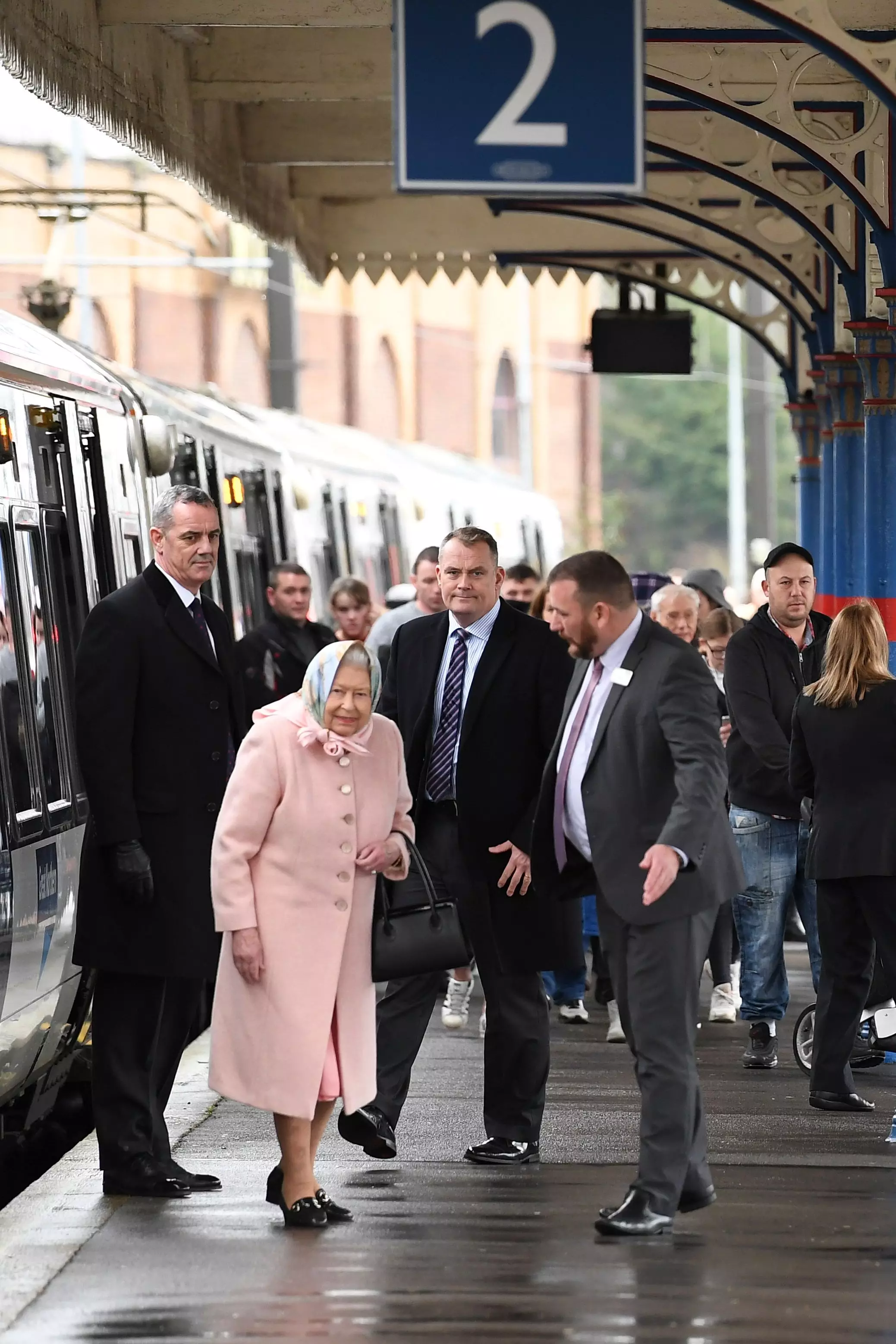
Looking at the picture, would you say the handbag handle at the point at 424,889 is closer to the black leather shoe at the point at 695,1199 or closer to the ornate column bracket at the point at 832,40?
the black leather shoe at the point at 695,1199

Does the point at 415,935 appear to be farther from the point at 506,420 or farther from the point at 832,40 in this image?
the point at 506,420

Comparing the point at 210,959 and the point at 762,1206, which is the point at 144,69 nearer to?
the point at 210,959

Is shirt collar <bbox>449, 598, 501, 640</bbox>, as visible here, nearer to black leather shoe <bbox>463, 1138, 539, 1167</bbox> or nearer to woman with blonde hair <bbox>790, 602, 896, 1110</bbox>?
woman with blonde hair <bbox>790, 602, 896, 1110</bbox>

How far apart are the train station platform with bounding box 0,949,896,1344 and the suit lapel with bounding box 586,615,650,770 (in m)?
1.34

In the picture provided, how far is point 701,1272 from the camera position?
6.13m

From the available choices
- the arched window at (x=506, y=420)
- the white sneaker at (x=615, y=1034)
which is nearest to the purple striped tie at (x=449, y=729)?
the white sneaker at (x=615, y=1034)

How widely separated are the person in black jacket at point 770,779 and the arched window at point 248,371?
32894 mm

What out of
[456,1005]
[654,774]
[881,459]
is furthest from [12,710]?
[881,459]

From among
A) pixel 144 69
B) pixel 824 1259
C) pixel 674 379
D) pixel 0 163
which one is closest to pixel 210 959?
pixel 824 1259

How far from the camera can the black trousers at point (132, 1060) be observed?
7.07m

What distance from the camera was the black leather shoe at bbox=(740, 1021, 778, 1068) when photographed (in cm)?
937

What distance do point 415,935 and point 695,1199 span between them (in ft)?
3.52

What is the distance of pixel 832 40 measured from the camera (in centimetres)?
833

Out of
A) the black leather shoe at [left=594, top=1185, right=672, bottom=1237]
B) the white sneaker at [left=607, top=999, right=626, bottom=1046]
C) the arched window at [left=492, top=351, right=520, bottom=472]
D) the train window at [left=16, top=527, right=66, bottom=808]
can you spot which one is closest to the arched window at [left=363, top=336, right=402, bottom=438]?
the arched window at [left=492, top=351, right=520, bottom=472]
